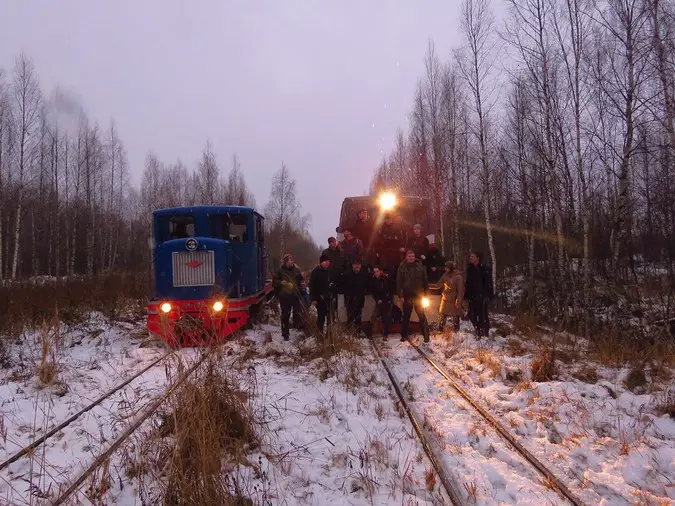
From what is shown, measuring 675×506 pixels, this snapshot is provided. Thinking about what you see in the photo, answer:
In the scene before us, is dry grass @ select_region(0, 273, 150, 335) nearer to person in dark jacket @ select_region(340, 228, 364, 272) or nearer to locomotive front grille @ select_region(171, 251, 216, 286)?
locomotive front grille @ select_region(171, 251, 216, 286)

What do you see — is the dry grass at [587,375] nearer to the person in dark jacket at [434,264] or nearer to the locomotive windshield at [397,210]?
the person in dark jacket at [434,264]

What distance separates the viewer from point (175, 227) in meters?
10.4

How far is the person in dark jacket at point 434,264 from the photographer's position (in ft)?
32.7

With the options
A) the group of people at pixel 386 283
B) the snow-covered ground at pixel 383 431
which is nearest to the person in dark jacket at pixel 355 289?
the group of people at pixel 386 283

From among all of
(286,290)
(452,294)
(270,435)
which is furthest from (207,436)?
(452,294)

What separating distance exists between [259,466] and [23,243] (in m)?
44.6

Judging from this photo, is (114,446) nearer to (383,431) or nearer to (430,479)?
(383,431)

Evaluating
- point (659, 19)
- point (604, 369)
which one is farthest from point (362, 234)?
point (659, 19)

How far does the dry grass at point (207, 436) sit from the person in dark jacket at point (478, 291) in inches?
240

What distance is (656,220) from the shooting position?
2092 centimetres

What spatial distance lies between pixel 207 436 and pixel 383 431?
5.60 ft

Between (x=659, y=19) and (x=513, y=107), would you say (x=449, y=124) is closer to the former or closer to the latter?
(x=513, y=107)

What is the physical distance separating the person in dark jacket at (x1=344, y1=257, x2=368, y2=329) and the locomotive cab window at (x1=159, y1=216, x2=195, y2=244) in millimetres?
3913

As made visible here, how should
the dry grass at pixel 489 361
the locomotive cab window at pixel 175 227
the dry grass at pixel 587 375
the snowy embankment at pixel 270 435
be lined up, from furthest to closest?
1. the locomotive cab window at pixel 175 227
2. the dry grass at pixel 489 361
3. the dry grass at pixel 587 375
4. the snowy embankment at pixel 270 435
